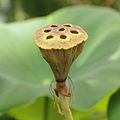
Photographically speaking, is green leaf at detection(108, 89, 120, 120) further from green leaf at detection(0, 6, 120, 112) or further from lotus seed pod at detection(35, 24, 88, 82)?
lotus seed pod at detection(35, 24, 88, 82)

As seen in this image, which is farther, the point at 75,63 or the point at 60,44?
the point at 75,63

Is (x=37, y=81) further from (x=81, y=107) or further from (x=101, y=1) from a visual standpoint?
(x=101, y=1)

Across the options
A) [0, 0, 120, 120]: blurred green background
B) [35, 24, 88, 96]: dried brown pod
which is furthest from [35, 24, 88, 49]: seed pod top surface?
[0, 0, 120, 120]: blurred green background

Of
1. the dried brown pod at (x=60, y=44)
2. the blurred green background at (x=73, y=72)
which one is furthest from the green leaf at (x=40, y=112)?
the dried brown pod at (x=60, y=44)

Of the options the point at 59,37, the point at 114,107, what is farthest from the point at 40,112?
the point at 59,37

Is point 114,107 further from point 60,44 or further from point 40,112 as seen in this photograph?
point 60,44

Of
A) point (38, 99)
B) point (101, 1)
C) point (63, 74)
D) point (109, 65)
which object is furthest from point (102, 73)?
point (101, 1)
